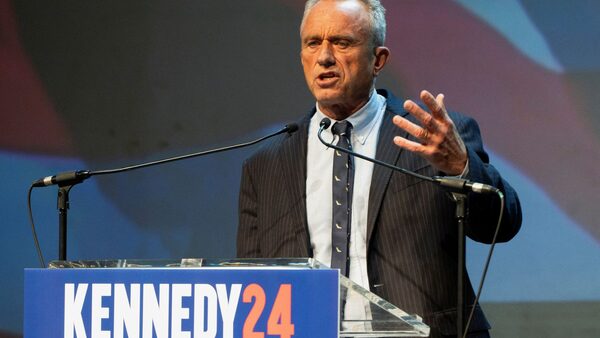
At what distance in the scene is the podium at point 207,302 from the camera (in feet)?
5.63

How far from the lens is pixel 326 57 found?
8.38 ft

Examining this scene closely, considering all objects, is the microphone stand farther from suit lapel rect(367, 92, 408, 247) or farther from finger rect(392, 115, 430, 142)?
suit lapel rect(367, 92, 408, 247)

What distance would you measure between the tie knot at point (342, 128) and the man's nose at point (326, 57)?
6.7 inches

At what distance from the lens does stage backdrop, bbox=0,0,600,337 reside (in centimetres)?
357

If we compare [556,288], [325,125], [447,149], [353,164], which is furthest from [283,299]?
[556,288]

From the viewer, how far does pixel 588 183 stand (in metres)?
3.55

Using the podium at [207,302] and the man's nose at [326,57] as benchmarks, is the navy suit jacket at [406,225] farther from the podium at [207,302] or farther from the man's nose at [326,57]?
the podium at [207,302]

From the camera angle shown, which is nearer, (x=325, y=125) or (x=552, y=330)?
(x=325, y=125)

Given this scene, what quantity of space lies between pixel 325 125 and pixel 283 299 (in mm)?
749

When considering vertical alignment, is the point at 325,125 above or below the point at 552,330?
above

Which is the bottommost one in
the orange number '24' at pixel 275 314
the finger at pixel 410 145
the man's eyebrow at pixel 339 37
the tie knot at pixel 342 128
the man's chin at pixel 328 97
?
the orange number '24' at pixel 275 314

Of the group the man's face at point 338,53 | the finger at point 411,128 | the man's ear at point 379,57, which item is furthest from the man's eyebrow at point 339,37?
the finger at point 411,128

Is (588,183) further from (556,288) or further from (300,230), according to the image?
(300,230)

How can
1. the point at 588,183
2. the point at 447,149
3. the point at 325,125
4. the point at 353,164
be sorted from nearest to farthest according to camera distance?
the point at 447,149
the point at 325,125
the point at 353,164
the point at 588,183
